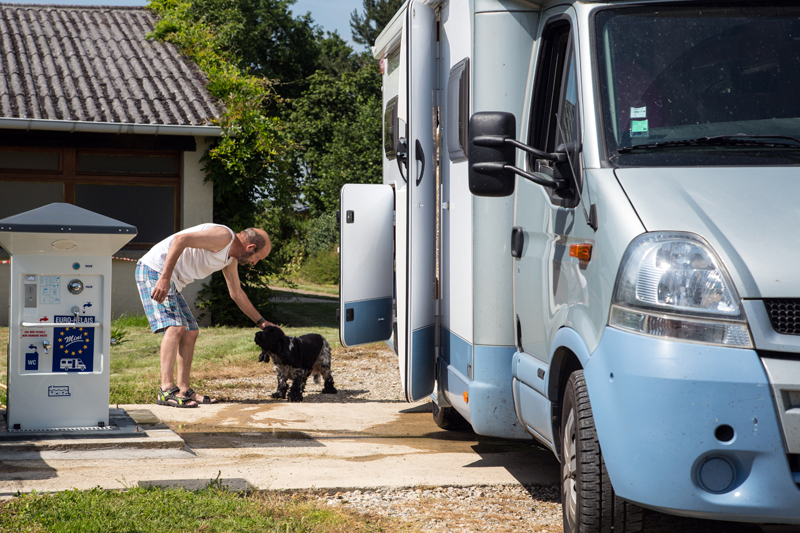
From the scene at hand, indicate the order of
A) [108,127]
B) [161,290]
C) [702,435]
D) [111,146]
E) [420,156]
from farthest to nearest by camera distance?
[111,146] → [108,127] → [161,290] → [420,156] → [702,435]

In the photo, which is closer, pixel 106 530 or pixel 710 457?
pixel 710 457

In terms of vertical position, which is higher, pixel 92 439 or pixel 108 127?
pixel 108 127

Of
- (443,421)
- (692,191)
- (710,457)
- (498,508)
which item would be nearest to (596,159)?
(692,191)

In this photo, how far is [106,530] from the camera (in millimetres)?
3639

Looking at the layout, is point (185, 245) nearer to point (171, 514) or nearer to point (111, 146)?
point (171, 514)

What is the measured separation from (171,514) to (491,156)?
87.6 inches

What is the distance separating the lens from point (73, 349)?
5363 mm

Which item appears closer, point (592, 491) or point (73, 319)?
point (592, 491)

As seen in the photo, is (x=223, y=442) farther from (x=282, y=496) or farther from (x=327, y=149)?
(x=327, y=149)

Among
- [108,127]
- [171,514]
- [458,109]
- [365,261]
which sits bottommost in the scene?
[171,514]

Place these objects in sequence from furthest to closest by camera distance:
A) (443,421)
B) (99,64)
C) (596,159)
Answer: (99,64), (443,421), (596,159)

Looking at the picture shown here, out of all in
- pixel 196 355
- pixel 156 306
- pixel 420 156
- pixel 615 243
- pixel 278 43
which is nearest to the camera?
pixel 615 243

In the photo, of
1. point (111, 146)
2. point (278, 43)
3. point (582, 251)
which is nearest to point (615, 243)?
point (582, 251)

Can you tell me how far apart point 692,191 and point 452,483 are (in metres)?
2.35
